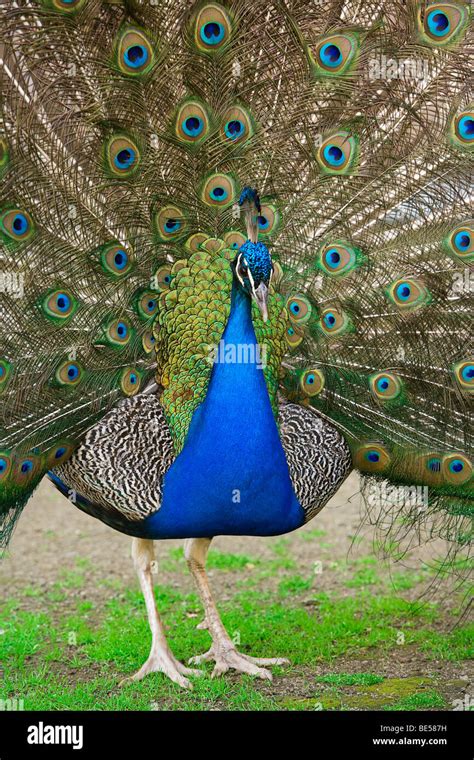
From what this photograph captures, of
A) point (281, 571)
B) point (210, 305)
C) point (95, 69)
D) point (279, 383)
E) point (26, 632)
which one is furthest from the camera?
point (281, 571)

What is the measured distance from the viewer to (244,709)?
14.9 feet

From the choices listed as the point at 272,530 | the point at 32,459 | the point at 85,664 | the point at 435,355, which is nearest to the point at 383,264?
the point at 435,355

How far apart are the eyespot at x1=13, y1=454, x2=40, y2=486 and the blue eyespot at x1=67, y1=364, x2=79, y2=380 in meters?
0.40

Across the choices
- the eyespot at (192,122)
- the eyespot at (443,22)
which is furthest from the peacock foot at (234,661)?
the eyespot at (443,22)

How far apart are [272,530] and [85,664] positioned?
137 centimetres

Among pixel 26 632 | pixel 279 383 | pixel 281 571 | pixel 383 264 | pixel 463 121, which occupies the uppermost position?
pixel 463 121

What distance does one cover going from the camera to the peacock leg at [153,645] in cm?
488

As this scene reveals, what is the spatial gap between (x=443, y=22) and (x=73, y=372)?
7.26ft

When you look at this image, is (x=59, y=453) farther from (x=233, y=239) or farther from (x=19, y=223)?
(x=233, y=239)

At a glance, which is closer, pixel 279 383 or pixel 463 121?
pixel 463 121

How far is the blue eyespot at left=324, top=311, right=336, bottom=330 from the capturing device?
4730mm

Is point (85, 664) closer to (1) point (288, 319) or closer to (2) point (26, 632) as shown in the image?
(2) point (26, 632)

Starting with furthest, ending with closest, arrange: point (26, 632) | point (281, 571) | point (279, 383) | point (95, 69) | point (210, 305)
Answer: point (281, 571) < point (26, 632) < point (279, 383) < point (210, 305) < point (95, 69)

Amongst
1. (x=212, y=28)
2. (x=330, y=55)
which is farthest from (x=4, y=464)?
(x=330, y=55)
